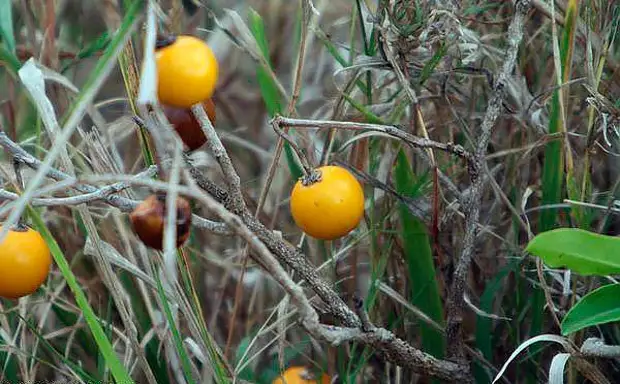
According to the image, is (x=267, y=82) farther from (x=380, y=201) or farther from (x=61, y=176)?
(x=61, y=176)

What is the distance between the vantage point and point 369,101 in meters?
1.39

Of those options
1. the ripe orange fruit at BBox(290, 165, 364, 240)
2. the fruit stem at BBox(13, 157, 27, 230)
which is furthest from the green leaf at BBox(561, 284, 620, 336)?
the fruit stem at BBox(13, 157, 27, 230)

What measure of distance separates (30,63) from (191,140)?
0.20m

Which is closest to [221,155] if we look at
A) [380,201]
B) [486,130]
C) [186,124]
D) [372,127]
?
[186,124]

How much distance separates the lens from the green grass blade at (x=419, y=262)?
1.34 m

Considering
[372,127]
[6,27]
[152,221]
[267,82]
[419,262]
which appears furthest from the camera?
[267,82]

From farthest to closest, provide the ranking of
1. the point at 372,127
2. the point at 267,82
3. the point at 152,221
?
the point at 267,82 < the point at 372,127 < the point at 152,221

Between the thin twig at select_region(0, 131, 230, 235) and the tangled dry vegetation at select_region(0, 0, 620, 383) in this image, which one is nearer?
the thin twig at select_region(0, 131, 230, 235)

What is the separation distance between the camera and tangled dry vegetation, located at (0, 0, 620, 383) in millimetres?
1114

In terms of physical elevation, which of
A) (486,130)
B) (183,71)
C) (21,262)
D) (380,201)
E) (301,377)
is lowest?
(301,377)

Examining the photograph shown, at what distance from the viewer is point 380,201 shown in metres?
1.56

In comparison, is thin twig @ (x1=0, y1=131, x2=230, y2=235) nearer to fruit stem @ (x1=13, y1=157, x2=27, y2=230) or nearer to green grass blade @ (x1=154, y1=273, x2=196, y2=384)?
fruit stem @ (x1=13, y1=157, x2=27, y2=230)

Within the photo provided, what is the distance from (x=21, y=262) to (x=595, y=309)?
666 mm

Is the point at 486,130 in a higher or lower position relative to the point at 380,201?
higher
